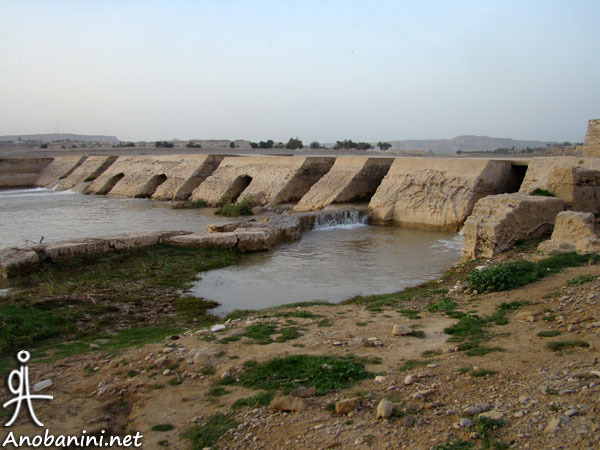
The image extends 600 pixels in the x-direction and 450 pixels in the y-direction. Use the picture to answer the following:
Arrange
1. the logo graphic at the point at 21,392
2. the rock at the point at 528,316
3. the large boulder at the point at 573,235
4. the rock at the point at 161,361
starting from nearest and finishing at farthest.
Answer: the logo graphic at the point at 21,392 → the rock at the point at 161,361 → the rock at the point at 528,316 → the large boulder at the point at 573,235

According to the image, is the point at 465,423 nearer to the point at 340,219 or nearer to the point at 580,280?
the point at 580,280

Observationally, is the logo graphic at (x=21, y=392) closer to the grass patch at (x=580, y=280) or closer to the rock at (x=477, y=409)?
the rock at (x=477, y=409)

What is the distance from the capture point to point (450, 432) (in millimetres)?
2539

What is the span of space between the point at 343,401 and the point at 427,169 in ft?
37.5

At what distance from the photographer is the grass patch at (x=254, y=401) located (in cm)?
317

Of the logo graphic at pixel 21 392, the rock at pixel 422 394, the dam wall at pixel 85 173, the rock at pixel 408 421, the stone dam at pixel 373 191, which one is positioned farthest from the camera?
the dam wall at pixel 85 173

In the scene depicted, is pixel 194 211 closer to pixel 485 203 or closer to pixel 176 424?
pixel 485 203

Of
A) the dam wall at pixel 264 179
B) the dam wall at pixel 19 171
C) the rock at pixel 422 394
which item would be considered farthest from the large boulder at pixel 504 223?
the dam wall at pixel 19 171

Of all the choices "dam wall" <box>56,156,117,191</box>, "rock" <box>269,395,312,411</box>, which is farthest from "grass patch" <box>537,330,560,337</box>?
"dam wall" <box>56,156,117,191</box>

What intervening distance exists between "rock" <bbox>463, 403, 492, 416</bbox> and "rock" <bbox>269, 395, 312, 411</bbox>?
3.14 ft

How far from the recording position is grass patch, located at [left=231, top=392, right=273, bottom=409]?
10.4 feet

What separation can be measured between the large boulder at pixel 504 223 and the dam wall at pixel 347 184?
23.5ft

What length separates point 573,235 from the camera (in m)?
6.81

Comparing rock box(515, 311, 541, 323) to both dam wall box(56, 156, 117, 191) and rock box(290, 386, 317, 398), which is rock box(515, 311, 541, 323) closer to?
rock box(290, 386, 317, 398)
